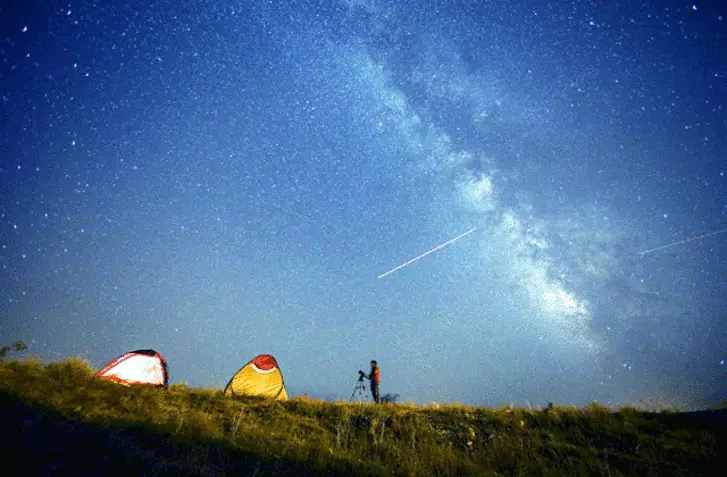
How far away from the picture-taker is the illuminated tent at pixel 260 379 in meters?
13.0

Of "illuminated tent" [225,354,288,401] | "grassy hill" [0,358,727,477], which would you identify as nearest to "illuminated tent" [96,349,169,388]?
"grassy hill" [0,358,727,477]

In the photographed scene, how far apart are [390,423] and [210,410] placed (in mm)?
4608

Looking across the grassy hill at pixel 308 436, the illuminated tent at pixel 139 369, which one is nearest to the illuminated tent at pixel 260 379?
the illuminated tent at pixel 139 369

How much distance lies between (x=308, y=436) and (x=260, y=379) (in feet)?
22.9

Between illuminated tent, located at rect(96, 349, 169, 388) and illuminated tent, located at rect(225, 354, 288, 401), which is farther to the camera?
illuminated tent, located at rect(225, 354, 288, 401)

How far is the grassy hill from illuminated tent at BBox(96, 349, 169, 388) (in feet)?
3.90

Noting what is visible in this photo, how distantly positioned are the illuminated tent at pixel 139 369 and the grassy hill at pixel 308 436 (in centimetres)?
119

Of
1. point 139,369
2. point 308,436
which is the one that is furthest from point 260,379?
point 308,436

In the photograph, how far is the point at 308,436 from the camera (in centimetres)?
755

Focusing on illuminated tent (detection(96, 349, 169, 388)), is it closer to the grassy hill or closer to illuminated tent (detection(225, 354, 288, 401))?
the grassy hill

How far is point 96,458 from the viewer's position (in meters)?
4.68

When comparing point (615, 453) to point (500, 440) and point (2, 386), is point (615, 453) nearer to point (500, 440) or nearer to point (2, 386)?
point (500, 440)

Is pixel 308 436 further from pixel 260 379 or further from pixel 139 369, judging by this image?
pixel 139 369

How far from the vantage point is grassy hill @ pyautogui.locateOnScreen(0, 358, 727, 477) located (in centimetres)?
497
